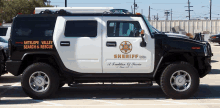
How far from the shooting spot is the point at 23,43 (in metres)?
7.71

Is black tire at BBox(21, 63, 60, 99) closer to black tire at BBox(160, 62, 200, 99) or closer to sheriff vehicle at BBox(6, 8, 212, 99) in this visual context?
sheriff vehicle at BBox(6, 8, 212, 99)

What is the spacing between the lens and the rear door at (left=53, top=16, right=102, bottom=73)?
7.75 meters

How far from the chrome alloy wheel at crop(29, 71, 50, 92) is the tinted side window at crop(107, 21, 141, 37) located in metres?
1.79

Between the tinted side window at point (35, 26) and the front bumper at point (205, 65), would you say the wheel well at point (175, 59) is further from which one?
the tinted side window at point (35, 26)

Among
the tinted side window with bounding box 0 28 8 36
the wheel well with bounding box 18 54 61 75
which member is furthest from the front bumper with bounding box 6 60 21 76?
the tinted side window with bounding box 0 28 8 36

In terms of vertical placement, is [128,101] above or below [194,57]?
→ below

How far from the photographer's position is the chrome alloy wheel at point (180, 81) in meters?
7.73

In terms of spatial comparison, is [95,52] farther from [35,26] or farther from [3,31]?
[3,31]

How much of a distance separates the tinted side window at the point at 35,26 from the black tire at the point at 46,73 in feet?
2.34

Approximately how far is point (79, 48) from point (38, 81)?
1201 mm

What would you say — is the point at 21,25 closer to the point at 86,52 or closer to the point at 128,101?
the point at 86,52

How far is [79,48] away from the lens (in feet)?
25.4

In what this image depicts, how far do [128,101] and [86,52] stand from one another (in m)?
1.46

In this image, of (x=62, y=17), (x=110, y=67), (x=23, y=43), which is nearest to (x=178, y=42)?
(x=110, y=67)
